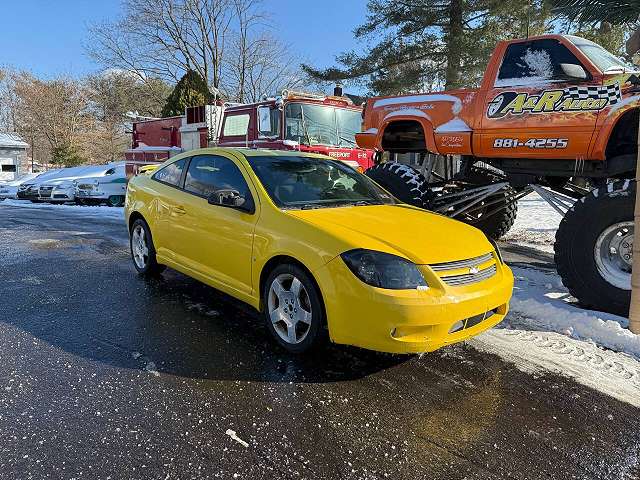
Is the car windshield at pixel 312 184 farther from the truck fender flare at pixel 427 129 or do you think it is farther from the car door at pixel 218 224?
the truck fender flare at pixel 427 129

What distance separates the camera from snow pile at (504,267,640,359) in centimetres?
401

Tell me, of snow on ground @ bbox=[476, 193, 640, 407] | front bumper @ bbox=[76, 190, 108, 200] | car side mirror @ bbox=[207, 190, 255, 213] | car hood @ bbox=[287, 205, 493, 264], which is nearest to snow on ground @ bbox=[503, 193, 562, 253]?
snow on ground @ bbox=[476, 193, 640, 407]

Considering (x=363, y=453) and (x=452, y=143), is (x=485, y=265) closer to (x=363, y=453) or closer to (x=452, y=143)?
(x=363, y=453)

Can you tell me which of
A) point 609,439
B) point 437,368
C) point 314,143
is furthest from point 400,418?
point 314,143

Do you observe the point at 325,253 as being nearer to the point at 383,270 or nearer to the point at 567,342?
the point at 383,270

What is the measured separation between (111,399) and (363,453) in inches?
61.8

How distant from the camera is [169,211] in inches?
199

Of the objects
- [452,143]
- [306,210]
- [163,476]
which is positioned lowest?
[163,476]

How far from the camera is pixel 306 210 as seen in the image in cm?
392

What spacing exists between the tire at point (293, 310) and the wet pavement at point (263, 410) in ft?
0.45

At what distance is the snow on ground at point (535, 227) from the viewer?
8.60 metres

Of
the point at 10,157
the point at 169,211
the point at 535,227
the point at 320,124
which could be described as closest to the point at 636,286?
the point at 169,211

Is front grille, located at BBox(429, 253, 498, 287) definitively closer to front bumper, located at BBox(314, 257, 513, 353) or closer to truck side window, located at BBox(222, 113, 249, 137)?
front bumper, located at BBox(314, 257, 513, 353)

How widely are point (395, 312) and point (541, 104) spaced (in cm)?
337
